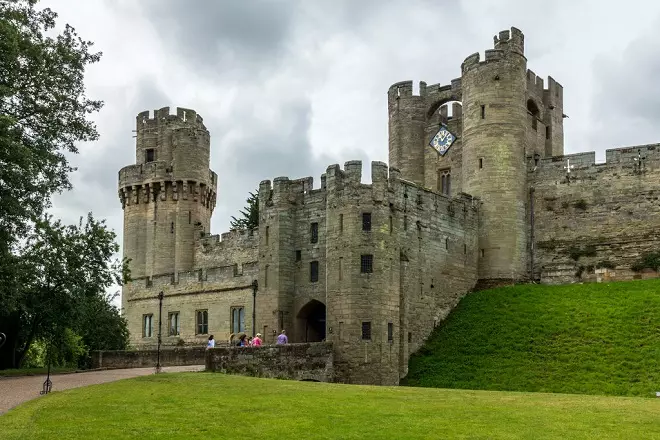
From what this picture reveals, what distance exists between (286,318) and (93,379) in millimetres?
12931

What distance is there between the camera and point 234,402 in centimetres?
2333

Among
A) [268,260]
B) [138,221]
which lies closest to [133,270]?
[138,221]

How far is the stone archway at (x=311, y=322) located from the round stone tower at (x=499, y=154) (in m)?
9.71

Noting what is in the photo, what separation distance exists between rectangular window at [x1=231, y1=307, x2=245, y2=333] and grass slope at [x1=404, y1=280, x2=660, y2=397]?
11048mm

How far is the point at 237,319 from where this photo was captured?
164 feet

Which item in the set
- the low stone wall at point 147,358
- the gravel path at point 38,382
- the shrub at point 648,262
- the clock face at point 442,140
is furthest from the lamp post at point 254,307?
the shrub at point 648,262

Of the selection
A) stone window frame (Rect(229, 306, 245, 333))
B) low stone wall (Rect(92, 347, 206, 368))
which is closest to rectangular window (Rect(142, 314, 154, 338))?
stone window frame (Rect(229, 306, 245, 333))

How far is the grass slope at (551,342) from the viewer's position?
3600 centimetres

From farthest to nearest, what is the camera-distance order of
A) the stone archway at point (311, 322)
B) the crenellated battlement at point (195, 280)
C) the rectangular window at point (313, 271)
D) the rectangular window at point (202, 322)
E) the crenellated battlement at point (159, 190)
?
the crenellated battlement at point (159, 190) < the rectangular window at point (202, 322) < the crenellated battlement at point (195, 280) < the stone archway at point (311, 322) < the rectangular window at point (313, 271)

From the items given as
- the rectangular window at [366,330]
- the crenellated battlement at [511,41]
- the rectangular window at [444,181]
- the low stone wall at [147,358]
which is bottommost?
the low stone wall at [147,358]

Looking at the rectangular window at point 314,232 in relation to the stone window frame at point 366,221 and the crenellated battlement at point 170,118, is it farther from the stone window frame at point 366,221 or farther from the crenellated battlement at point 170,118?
the crenellated battlement at point 170,118

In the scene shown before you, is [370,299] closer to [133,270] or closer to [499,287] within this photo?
[499,287]

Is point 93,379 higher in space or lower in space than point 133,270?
lower

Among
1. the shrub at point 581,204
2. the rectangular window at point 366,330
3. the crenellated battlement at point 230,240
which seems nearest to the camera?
the rectangular window at point 366,330
